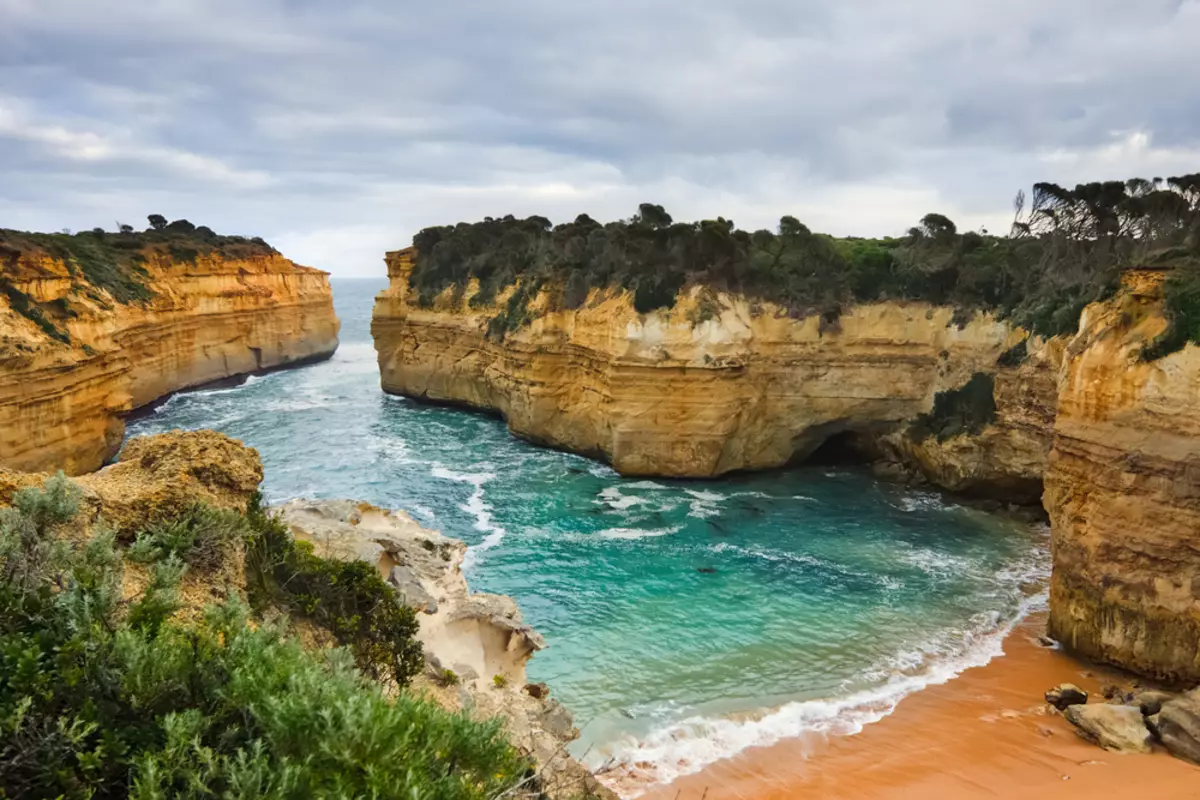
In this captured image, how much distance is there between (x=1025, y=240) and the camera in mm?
28000

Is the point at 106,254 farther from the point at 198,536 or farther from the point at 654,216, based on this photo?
the point at 198,536

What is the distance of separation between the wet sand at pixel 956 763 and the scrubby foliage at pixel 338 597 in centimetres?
515

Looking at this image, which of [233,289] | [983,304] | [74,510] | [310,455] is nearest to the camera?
[74,510]

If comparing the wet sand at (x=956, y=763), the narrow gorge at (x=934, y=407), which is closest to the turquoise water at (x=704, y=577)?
the wet sand at (x=956, y=763)

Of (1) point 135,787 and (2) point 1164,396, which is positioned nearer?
(1) point 135,787

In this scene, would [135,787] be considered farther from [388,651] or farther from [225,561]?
[388,651]

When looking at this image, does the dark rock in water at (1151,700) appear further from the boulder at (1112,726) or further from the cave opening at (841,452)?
the cave opening at (841,452)

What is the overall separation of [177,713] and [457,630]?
518 centimetres

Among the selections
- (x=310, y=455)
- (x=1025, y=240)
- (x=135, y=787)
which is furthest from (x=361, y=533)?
(x=1025, y=240)

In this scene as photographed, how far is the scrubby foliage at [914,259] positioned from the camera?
920 inches

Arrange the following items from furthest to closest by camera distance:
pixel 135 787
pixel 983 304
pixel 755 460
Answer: pixel 755 460, pixel 983 304, pixel 135 787

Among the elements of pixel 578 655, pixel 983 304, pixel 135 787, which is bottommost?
pixel 578 655

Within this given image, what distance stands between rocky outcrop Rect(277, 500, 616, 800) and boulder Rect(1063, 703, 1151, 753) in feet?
26.6

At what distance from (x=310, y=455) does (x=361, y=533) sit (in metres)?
20.9
